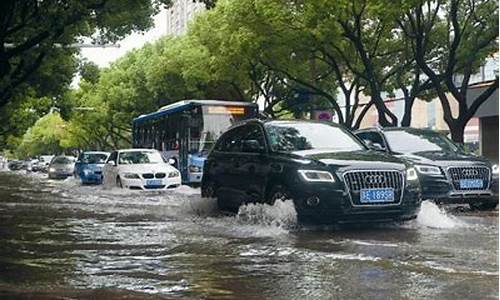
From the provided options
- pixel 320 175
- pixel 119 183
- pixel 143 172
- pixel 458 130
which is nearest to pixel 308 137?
pixel 320 175

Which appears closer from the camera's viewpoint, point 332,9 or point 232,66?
point 332,9

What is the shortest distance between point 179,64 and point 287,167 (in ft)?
96.3

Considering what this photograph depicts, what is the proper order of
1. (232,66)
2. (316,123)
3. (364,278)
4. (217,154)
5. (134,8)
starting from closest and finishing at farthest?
(364,278) < (316,123) < (217,154) < (134,8) < (232,66)

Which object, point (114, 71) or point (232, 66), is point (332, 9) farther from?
point (114, 71)

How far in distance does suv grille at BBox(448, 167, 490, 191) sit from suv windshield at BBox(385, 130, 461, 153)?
99cm

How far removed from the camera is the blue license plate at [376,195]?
9266 millimetres

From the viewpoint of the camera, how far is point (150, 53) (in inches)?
1896

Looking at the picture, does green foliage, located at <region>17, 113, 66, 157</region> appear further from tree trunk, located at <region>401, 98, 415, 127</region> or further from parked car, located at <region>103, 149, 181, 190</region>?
parked car, located at <region>103, 149, 181, 190</region>

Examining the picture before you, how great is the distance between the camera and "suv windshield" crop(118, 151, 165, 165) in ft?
Answer: 68.2

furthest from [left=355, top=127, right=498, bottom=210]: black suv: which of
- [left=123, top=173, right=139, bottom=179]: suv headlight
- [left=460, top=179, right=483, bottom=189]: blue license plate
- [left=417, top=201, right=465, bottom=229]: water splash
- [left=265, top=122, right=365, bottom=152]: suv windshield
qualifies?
[left=123, top=173, right=139, bottom=179]: suv headlight

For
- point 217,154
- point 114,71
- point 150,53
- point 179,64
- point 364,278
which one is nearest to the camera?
point 364,278

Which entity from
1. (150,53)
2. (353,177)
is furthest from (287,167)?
(150,53)

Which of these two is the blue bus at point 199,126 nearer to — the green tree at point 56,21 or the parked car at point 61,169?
the green tree at point 56,21

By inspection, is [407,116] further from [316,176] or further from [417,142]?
[316,176]
